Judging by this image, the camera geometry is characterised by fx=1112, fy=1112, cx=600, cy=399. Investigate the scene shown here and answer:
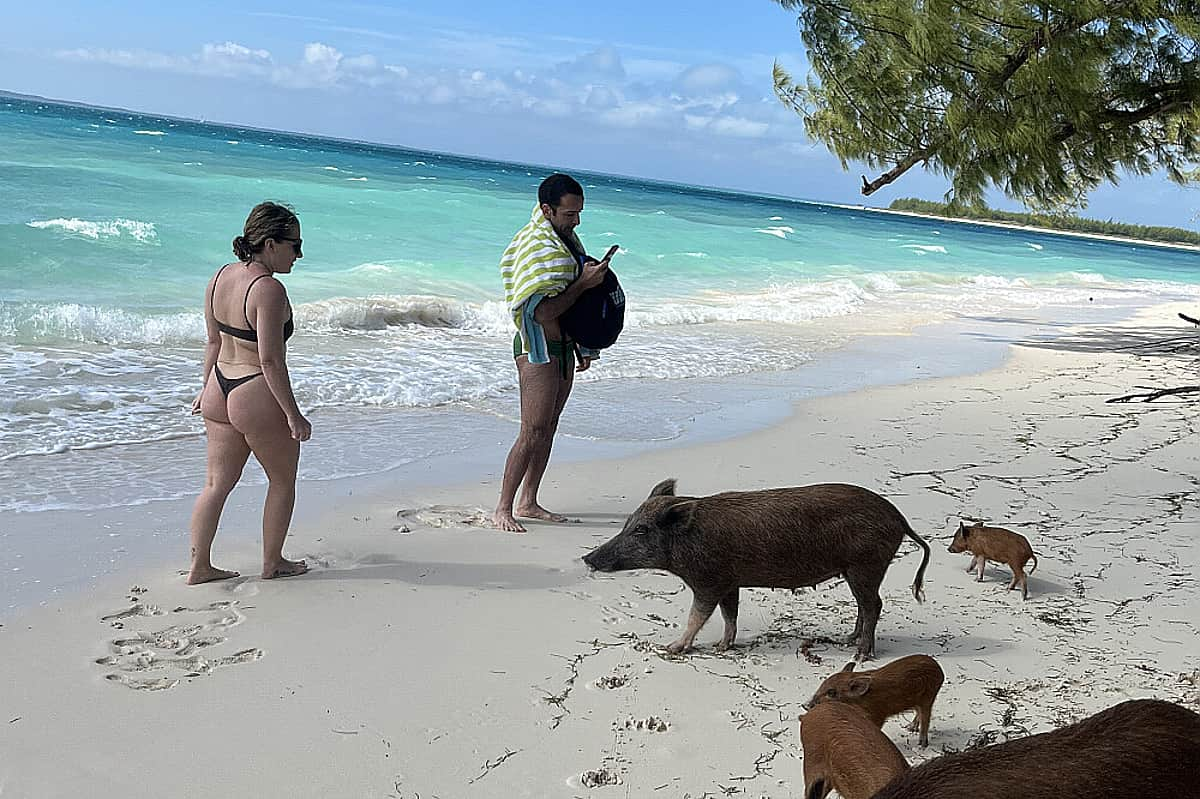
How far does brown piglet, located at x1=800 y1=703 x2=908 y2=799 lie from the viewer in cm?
252

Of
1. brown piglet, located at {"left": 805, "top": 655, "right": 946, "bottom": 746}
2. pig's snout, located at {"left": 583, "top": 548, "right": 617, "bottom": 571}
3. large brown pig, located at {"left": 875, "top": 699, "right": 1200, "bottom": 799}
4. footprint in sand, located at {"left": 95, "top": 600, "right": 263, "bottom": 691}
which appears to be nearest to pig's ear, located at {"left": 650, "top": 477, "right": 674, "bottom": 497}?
pig's snout, located at {"left": 583, "top": 548, "right": 617, "bottom": 571}

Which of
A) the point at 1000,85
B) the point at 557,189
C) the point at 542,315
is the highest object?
the point at 1000,85

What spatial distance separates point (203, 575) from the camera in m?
4.51

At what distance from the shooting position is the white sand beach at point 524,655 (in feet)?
10.2

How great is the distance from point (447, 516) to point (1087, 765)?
13.7ft

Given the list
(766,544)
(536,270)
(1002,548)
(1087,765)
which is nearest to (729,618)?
(766,544)

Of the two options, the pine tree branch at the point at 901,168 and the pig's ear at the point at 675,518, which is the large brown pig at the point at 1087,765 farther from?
the pine tree branch at the point at 901,168

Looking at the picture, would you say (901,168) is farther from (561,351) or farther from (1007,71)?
(561,351)

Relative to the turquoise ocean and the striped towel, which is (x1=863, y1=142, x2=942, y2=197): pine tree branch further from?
the striped towel

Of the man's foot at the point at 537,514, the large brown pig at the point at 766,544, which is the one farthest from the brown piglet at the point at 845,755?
the man's foot at the point at 537,514

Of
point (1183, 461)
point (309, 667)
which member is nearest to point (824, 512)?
point (309, 667)

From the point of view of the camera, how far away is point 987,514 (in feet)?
19.3

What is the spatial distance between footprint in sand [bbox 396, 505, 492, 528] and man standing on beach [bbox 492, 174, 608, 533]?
88 millimetres

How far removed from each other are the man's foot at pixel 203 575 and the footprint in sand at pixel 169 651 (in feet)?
0.91
